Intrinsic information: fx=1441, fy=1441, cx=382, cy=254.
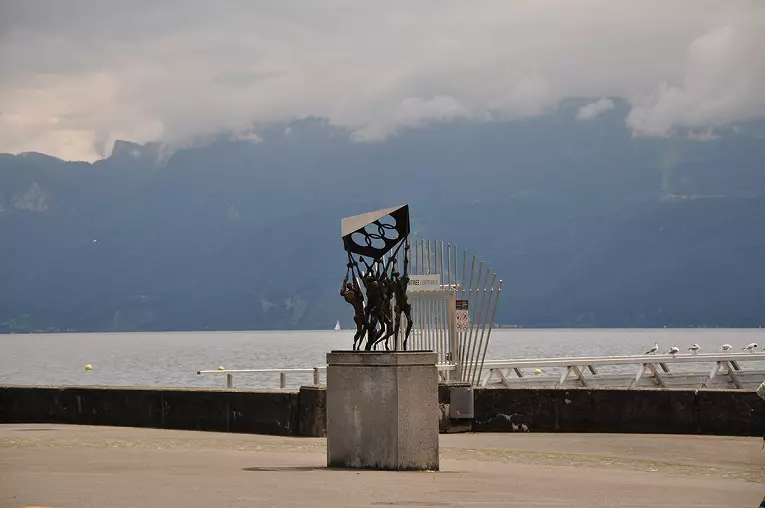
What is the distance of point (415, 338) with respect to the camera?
23969mm

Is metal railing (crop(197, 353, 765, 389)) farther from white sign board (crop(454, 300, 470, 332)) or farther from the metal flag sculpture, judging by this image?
the metal flag sculpture

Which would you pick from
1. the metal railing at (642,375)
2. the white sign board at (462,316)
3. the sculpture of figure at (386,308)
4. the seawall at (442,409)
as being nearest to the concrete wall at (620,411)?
the seawall at (442,409)

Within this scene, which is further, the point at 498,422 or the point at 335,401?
the point at 498,422

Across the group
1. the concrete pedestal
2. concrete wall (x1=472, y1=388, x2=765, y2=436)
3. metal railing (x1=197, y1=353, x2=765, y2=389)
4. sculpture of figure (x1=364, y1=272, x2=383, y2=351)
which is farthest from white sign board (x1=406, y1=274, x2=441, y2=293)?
the concrete pedestal

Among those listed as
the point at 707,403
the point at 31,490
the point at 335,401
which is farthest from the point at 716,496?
the point at 707,403

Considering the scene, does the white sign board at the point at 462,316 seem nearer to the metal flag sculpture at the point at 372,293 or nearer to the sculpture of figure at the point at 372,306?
the metal flag sculpture at the point at 372,293

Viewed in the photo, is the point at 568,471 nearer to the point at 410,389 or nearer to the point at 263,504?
the point at 410,389

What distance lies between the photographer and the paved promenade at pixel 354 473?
11.6 meters

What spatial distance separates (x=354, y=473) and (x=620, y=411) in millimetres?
8485

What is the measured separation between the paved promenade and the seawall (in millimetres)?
449

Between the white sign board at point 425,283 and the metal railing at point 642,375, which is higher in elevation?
the white sign board at point 425,283

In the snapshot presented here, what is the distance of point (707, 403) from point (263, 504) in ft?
37.7

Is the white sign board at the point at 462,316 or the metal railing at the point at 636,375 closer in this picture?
the white sign board at the point at 462,316

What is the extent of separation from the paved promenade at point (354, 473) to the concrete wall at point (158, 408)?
1.70 feet
